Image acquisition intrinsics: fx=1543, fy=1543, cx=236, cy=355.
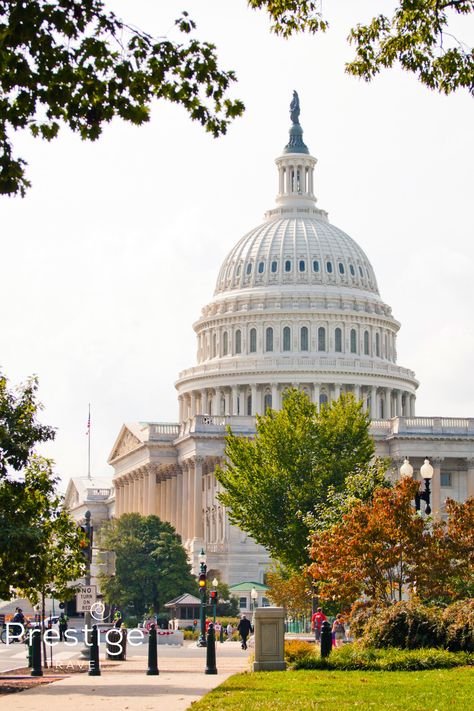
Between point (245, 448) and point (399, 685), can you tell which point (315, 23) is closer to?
point (399, 685)

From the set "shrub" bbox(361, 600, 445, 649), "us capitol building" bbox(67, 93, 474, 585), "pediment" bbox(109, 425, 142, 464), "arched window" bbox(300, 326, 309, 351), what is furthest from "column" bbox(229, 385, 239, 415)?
"shrub" bbox(361, 600, 445, 649)

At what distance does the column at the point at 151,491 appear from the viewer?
15712 centimetres

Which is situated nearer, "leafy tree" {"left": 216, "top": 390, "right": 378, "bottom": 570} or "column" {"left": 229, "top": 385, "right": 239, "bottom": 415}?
"leafy tree" {"left": 216, "top": 390, "right": 378, "bottom": 570}

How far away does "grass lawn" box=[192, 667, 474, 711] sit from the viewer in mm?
28000

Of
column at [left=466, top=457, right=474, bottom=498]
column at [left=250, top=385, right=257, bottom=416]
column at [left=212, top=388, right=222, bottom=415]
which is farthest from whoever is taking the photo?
column at [left=212, top=388, right=222, bottom=415]

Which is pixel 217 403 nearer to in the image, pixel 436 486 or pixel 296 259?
pixel 296 259

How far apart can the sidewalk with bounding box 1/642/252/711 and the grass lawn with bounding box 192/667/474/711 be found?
0.82m

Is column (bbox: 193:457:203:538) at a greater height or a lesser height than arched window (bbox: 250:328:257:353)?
lesser

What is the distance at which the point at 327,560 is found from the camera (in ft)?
189

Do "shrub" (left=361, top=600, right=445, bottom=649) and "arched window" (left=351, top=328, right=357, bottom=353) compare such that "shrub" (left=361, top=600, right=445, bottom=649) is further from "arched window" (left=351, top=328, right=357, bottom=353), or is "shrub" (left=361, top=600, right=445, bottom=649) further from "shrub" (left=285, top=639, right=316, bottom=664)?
"arched window" (left=351, top=328, right=357, bottom=353)

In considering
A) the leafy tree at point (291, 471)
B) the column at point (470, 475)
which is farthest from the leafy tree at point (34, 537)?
the column at point (470, 475)

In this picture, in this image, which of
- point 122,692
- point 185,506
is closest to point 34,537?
point 122,692

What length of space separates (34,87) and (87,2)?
4.72ft

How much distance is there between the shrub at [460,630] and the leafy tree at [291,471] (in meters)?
35.6
